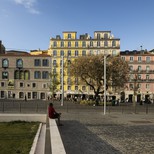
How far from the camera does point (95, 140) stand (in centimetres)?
1259

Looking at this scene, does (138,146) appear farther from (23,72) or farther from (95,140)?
(23,72)

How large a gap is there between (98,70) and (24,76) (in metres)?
46.2

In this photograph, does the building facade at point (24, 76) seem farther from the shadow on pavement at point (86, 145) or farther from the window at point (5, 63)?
the shadow on pavement at point (86, 145)

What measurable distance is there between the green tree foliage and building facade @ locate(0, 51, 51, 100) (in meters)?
40.1

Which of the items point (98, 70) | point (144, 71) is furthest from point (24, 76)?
point (98, 70)

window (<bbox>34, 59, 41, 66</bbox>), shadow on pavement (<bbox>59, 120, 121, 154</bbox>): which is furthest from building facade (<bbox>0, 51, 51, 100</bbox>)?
shadow on pavement (<bbox>59, 120, 121, 154</bbox>)

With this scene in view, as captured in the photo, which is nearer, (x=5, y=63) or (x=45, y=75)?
(x=5, y=63)

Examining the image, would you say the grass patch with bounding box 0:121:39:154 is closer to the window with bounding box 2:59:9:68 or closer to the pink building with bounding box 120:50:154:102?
the window with bounding box 2:59:9:68

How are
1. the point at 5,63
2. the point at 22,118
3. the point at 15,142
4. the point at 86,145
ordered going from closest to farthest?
the point at 15,142 → the point at 86,145 → the point at 22,118 → the point at 5,63

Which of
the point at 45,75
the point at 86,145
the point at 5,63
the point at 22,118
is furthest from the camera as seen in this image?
the point at 45,75

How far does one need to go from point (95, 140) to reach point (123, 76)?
124 ft

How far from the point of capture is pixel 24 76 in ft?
291

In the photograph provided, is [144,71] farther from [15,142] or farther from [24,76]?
[15,142]

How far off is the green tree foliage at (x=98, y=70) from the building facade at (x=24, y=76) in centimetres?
4012
